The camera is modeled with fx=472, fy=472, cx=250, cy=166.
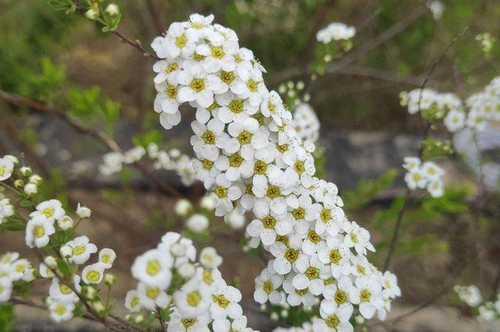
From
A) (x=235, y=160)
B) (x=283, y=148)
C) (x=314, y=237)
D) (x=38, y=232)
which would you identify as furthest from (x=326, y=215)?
(x=38, y=232)

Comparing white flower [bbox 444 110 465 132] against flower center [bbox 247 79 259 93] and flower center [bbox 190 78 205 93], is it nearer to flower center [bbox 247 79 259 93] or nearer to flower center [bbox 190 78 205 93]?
flower center [bbox 247 79 259 93]

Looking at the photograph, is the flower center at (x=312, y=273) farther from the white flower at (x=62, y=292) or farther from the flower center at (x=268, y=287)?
the white flower at (x=62, y=292)

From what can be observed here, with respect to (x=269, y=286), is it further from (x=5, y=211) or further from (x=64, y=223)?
(x=5, y=211)

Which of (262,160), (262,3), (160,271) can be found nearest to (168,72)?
(262,160)

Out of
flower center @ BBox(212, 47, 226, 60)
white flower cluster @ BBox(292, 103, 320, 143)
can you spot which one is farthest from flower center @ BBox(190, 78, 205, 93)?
white flower cluster @ BBox(292, 103, 320, 143)

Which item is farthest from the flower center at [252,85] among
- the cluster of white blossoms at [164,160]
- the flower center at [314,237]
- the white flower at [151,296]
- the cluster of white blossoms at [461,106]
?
the cluster of white blossoms at [164,160]

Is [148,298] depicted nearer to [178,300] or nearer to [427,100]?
[178,300]

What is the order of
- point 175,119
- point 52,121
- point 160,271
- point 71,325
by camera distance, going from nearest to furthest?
point 160,271 < point 175,119 < point 71,325 < point 52,121
